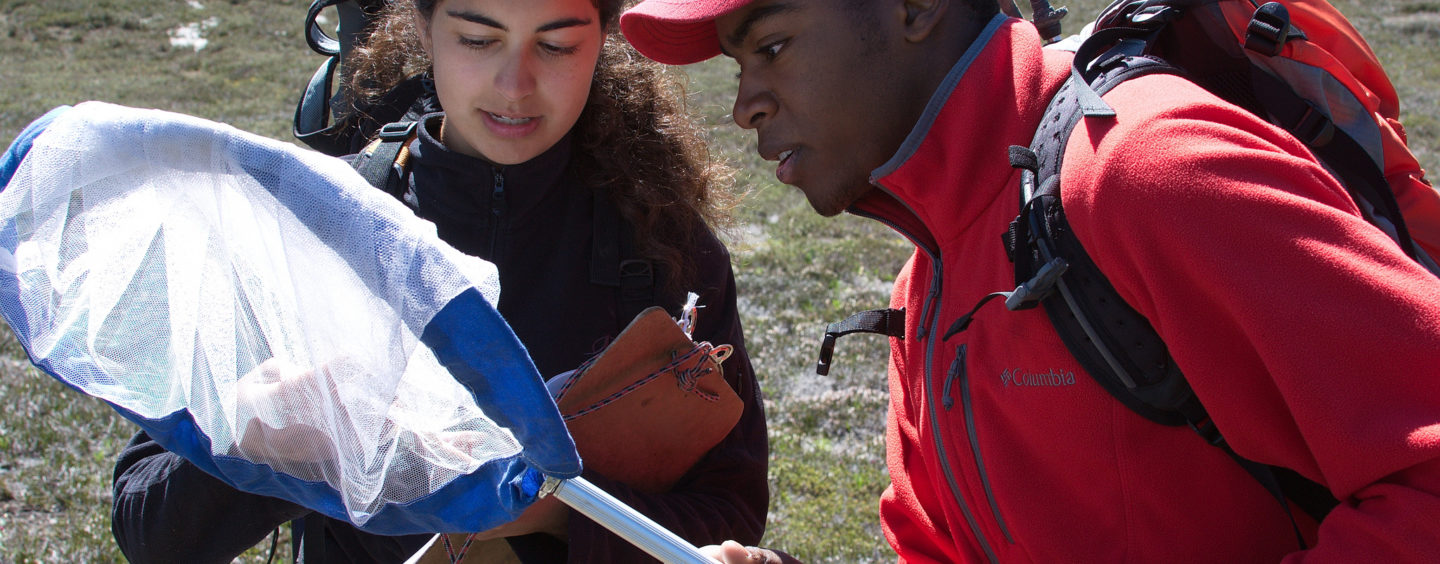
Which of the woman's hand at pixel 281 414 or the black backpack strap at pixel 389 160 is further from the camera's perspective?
the black backpack strap at pixel 389 160

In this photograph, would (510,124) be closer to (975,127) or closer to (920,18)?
(920,18)

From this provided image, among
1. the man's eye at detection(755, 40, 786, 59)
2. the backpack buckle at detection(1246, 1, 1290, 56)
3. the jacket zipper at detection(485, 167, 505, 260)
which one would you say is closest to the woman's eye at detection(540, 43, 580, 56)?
the jacket zipper at detection(485, 167, 505, 260)

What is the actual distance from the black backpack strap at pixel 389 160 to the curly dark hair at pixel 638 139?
0.28 metres

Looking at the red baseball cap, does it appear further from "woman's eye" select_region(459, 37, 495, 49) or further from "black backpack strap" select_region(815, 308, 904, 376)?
"black backpack strap" select_region(815, 308, 904, 376)

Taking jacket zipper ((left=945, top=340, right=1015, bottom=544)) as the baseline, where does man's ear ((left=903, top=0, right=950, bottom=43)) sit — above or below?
above

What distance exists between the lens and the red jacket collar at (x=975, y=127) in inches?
65.6

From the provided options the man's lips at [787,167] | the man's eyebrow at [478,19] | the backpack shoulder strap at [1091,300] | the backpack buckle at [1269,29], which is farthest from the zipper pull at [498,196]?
the backpack buckle at [1269,29]

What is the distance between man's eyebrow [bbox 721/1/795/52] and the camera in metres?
1.83

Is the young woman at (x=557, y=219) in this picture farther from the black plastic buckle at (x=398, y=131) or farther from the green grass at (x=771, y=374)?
the green grass at (x=771, y=374)

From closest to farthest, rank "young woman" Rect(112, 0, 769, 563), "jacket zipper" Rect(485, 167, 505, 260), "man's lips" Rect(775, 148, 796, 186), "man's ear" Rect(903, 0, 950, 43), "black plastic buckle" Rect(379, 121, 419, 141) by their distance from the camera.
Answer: "man's ear" Rect(903, 0, 950, 43)
"man's lips" Rect(775, 148, 796, 186)
"young woman" Rect(112, 0, 769, 563)
"jacket zipper" Rect(485, 167, 505, 260)
"black plastic buckle" Rect(379, 121, 419, 141)

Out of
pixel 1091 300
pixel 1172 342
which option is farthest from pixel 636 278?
pixel 1172 342

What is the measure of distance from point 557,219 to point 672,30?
52cm

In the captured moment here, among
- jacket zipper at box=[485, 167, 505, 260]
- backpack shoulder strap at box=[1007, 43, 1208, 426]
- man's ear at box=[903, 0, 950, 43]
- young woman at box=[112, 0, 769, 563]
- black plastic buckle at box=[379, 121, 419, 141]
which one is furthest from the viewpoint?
black plastic buckle at box=[379, 121, 419, 141]

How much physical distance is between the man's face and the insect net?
0.72m
